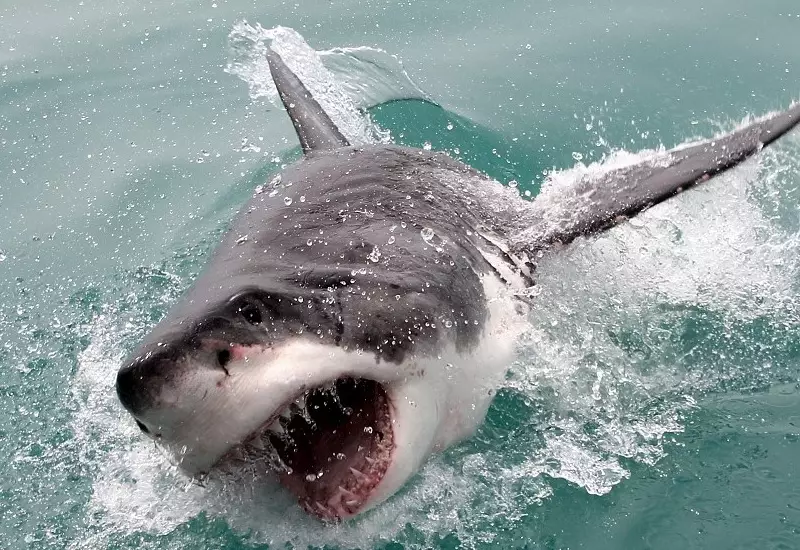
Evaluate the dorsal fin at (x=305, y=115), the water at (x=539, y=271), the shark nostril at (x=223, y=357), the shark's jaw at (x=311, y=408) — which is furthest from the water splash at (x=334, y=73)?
the shark nostril at (x=223, y=357)

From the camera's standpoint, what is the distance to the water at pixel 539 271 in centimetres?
260

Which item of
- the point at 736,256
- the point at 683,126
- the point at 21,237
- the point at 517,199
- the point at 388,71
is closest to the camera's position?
the point at 517,199

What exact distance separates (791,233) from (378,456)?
255 cm

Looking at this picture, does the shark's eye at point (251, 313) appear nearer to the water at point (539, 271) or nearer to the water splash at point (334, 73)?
the water at point (539, 271)

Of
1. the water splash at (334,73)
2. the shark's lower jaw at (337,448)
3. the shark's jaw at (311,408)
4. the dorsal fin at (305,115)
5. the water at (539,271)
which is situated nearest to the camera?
the shark's jaw at (311,408)

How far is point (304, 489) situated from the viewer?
7.03 feet

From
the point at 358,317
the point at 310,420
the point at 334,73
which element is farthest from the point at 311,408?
the point at 334,73

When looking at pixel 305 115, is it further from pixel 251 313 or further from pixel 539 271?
pixel 251 313

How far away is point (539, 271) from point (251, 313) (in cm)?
133

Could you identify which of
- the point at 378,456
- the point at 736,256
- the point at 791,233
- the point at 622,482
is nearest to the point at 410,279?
the point at 378,456

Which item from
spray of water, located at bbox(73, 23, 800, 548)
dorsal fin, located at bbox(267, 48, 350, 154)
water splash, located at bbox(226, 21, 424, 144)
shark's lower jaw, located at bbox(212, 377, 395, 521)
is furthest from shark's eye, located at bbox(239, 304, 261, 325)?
water splash, located at bbox(226, 21, 424, 144)

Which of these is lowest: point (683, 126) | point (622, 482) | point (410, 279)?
point (622, 482)

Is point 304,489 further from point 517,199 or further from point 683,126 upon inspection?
point 683,126

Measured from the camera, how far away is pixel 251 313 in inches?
72.7
